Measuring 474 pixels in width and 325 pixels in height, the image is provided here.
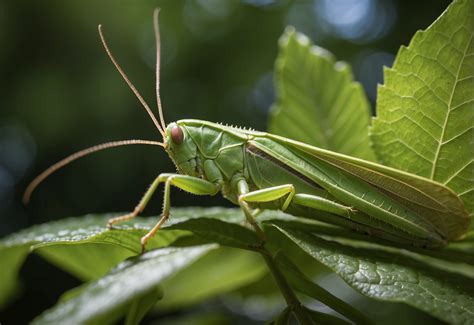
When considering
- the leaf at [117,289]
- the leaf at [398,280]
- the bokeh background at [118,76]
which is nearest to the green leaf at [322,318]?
the leaf at [398,280]

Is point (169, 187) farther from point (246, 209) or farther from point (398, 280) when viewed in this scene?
point (398, 280)

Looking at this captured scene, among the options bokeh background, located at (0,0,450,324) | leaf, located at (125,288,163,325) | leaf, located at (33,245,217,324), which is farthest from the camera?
bokeh background, located at (0,0,450,324)

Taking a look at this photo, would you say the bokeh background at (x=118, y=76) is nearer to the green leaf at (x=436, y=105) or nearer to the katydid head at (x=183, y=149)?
the katydid head at (x=183, y=149)

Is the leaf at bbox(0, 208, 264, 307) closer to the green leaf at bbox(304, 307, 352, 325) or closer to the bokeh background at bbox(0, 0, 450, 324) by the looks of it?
the green leaf at bbox(304, 307, 352, 325)

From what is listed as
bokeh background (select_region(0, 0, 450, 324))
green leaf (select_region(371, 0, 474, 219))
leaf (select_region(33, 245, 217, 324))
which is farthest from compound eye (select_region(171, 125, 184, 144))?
bokeh background (select_region(0, 0, 450, 324))

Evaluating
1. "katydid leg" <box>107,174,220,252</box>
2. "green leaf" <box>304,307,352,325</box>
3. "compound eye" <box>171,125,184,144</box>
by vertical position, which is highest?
"compound eye" <box>171,125,184,144</box>

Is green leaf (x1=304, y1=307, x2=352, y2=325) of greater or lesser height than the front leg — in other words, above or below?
below
